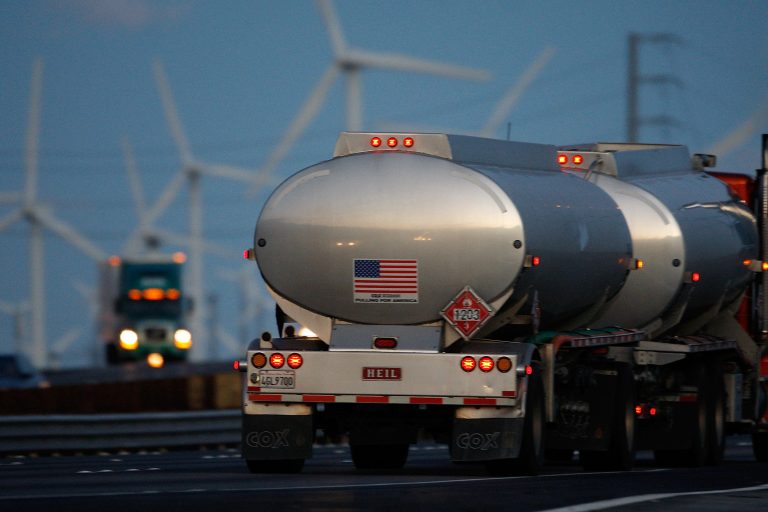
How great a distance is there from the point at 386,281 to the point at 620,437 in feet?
13.6

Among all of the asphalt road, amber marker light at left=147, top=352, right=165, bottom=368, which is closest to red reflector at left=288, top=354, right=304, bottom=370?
the asphalt road

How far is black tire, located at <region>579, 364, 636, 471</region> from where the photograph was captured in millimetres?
22109

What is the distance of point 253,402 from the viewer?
19.5 metres

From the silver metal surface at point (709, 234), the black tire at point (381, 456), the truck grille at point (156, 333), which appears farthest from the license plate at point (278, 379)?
the truck grille at point (156, 333)

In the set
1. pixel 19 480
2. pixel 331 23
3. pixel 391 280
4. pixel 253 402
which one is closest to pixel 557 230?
pixel 391 280

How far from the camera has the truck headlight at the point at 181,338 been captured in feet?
227

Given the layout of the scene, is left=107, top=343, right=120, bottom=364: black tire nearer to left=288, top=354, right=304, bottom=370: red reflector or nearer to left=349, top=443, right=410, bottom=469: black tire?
left=349, top=443, right=410, bottom=469: black tire

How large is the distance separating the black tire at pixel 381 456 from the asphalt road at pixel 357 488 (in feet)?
1.07

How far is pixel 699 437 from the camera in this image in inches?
966

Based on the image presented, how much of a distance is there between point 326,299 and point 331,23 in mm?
50777

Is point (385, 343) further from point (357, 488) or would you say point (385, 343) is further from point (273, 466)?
point (357, 488)

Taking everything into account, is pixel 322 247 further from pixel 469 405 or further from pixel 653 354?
pixel 653 354

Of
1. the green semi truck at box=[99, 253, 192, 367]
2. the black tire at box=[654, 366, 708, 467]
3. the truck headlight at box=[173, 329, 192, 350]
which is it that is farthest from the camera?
the truck headlight at box=[173, 329, 192, 350]

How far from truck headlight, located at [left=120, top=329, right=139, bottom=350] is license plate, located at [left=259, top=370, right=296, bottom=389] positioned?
49.9m
